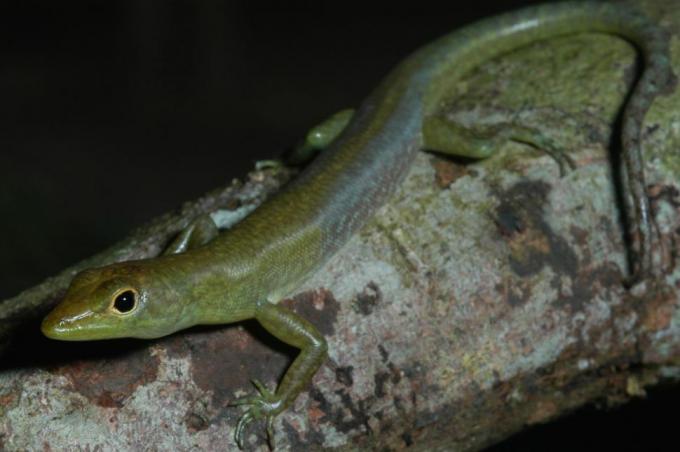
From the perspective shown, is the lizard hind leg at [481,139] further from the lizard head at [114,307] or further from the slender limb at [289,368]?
the lizard head at [114,307]

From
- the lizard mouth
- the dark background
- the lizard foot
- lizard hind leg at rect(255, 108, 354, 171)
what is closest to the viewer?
the lizard mouth

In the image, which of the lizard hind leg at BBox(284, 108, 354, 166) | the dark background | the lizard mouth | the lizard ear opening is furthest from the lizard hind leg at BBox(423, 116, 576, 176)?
the dark background

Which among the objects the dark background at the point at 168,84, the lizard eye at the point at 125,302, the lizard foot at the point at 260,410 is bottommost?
the dark background at the point at 168,84

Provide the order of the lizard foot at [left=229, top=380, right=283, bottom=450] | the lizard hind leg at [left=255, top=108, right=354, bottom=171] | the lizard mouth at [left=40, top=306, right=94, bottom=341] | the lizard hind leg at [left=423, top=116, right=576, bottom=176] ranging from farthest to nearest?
the lizard hind leg at [left=255, top=108, right=354, bottom=171]
the lizard hind leg at [left=423, top=116, right=576, bottom=176]
the lizard foot at [left=229, top=380, right=283, bottom=450]
the lizard mouth at [left=40, top=306, right=94, bottom=341]

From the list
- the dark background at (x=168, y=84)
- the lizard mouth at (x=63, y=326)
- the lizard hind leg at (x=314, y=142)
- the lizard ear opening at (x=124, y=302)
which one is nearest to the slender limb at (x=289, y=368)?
the lizard ear opening at (x=124, y=302)

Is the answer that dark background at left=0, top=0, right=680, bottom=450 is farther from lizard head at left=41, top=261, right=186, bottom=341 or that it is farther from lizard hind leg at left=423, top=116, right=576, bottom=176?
lizard head at left=41, top=261, right=186, bottom=341

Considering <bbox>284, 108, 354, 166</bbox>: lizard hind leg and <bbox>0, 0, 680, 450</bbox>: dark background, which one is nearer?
<bbox>284, 108, 354, 166</bbox>: lizard hind leg

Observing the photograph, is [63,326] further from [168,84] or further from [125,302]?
[168,84]
